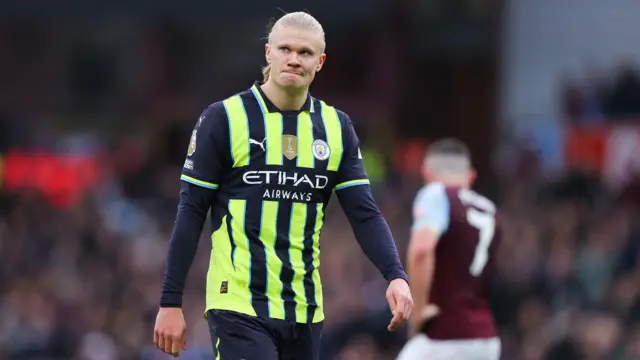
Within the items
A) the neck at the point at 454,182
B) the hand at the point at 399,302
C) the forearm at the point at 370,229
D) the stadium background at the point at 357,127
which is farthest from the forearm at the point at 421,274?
the stadium background at the point at 357,127

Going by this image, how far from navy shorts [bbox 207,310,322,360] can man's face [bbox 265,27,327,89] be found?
988 millimetres

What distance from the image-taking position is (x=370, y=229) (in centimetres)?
613

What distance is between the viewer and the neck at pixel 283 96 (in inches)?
238

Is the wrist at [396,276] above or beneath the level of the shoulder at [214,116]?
beneath

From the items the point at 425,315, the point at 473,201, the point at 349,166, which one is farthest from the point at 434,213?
the point at 349,166

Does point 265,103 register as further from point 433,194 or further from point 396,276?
point 433,194

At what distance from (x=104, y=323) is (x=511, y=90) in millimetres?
9252

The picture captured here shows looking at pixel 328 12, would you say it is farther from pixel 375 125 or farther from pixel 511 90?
pixel 511 90

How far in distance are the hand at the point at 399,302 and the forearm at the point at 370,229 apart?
0.12 m

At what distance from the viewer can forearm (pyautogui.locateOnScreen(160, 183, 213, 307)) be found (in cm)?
586

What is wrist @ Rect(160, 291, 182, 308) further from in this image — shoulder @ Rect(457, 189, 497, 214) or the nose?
shoulder @ Rect(457, 189, 497, 214)

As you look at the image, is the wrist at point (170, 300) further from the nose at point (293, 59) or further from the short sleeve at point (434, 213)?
the short sleeve at point (434, 213)

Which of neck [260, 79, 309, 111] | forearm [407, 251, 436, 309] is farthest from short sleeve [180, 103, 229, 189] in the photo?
forearm [407, 251, 436, 309]

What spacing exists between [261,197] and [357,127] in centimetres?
1450
